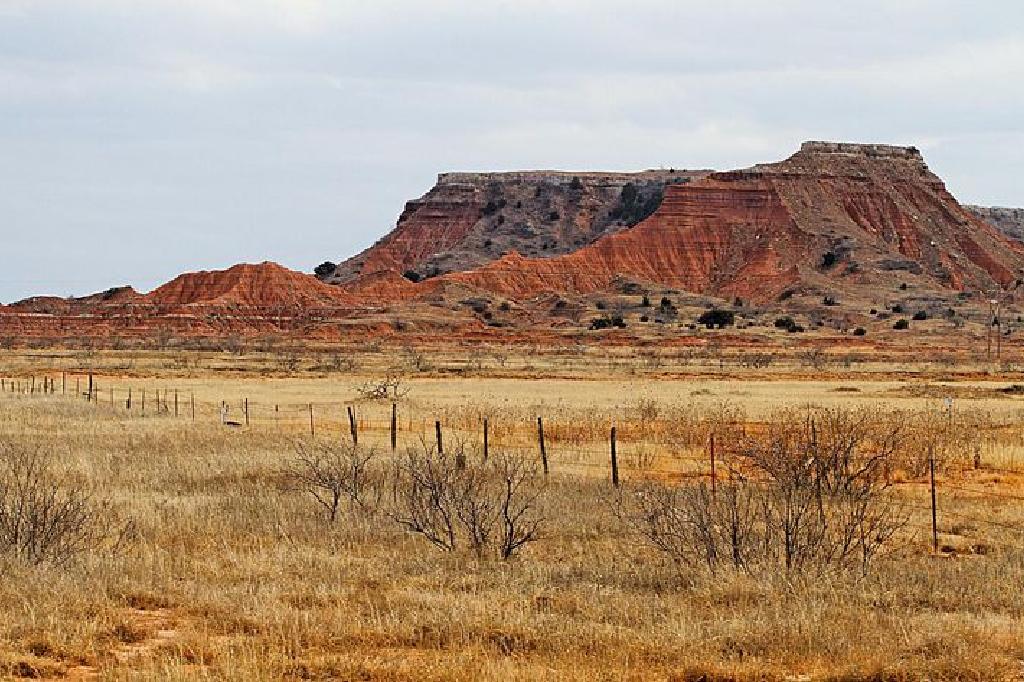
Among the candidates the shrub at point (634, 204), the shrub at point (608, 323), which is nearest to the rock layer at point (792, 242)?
the shrub at point (608, 323)

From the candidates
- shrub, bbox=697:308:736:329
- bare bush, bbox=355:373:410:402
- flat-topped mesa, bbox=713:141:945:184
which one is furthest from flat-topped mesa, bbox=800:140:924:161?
bare bush, bbox=355:373:410:402

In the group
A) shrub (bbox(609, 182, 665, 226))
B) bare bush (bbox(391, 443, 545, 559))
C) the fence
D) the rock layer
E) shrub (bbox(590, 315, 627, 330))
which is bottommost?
the fence

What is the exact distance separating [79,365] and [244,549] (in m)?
62.6

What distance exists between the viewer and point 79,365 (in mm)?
73812

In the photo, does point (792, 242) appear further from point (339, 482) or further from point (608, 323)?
point (339, 482)

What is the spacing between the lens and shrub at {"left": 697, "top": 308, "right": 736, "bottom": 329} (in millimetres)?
113125

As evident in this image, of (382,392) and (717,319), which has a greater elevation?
(717,319)

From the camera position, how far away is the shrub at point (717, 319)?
113125mm

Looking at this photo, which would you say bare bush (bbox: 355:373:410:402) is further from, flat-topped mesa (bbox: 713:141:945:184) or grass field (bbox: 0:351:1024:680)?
flat-topped mesa (bbox: 713:141:945:184)

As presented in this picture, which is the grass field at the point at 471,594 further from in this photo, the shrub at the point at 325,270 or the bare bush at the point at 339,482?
the shrub at the point at 325,270

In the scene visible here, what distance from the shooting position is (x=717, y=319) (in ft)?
375

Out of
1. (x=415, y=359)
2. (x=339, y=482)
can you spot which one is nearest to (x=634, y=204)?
(x=415, y=359)

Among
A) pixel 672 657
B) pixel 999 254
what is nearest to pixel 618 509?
pixel 672 657

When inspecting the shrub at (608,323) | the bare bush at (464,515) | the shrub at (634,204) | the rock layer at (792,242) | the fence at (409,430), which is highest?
the shrub at (634,204)
